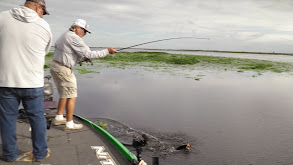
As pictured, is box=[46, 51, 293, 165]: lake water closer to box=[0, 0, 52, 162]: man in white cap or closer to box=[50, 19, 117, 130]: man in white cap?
box=[50, 19, 117, 130]: man in white cap

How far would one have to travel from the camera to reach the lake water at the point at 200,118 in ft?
23.1

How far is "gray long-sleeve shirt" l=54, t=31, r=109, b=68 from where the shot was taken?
4.76 m

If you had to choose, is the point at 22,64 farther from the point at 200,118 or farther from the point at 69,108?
the point at 200,118

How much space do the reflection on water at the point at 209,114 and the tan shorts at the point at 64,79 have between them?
276 centimetres

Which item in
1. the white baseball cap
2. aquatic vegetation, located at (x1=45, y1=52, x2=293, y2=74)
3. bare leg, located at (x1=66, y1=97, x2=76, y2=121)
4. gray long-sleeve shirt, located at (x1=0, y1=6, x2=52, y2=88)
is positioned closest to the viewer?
gray long-sleeve shirt, located at (x1=0, y1=6, x2=52, y2=88)

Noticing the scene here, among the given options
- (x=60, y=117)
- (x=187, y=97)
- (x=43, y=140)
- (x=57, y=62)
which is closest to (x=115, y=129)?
(x=60, y=117)

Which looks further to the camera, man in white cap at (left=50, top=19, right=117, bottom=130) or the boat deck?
man in white cap at (left=50, top=19, right=117, bottom=130)

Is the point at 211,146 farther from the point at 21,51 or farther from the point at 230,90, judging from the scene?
the point at 230,90

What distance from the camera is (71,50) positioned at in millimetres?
4887

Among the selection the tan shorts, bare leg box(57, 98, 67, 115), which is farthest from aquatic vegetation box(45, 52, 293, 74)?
the tan shorts

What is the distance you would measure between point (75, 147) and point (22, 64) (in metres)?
1.78

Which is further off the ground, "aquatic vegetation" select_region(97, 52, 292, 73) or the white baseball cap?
the white baseball cap

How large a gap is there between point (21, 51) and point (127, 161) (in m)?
2.15

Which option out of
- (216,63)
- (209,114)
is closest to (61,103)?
(209,114)
